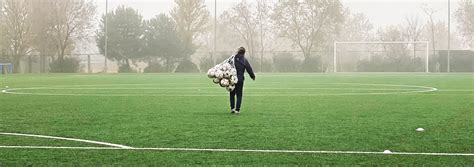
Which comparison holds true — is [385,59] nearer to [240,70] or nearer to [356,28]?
[356,28]

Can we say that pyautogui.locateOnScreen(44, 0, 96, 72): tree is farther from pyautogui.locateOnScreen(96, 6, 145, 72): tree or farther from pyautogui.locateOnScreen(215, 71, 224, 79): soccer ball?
pyautogui.locateOnScreen(215, 71, 224, 79): soccer ball

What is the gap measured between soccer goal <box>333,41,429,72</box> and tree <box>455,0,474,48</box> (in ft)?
34.7

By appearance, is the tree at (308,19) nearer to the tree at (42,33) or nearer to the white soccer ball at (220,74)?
the tree at (42,33)

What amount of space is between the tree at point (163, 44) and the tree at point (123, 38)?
2.51 feet

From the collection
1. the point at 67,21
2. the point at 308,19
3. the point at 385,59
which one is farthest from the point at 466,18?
the point at 67,21

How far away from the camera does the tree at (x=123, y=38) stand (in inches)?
2633

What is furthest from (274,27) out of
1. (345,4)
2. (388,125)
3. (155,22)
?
(388,125)

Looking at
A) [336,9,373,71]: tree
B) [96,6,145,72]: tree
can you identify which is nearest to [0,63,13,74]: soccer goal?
[96,6,145,72]: tree

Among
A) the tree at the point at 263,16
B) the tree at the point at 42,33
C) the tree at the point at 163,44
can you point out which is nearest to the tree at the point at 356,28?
the tree at the point at 263,16

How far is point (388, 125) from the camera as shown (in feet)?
37.7

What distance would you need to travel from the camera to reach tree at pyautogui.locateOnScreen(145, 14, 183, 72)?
6756 centimetres

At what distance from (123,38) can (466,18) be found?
121ft

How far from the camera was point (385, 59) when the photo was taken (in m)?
64.4

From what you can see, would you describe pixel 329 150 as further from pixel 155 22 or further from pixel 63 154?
pixel 155 22
